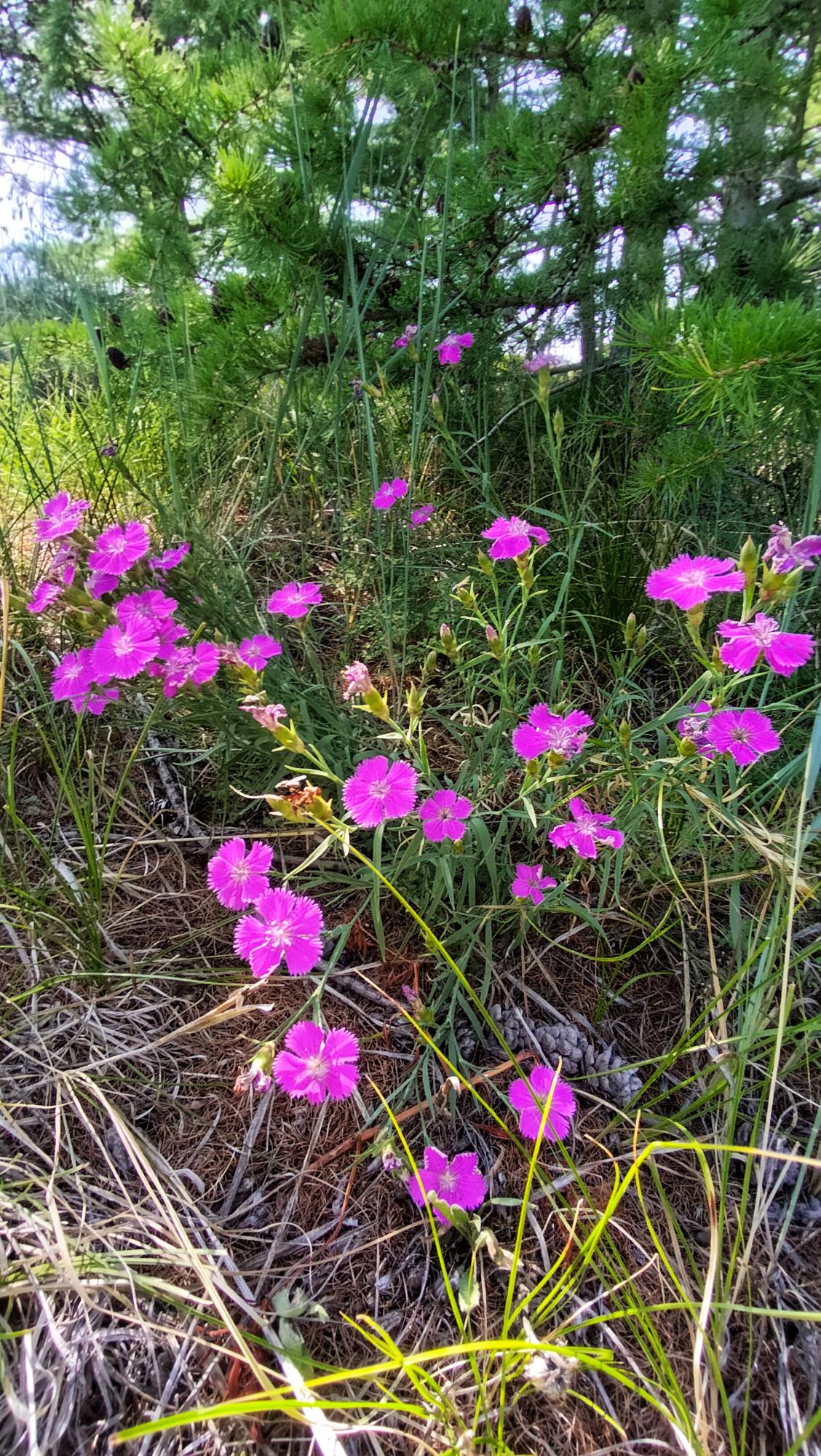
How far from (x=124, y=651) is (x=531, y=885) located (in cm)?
63

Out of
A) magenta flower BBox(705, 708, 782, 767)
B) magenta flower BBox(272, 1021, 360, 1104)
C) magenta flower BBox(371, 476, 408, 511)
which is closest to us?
magenta flower BBox(272, 1021, 360, 1104)

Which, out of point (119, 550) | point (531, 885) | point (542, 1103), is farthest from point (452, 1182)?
point (119, 550)

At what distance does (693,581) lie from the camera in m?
1.00

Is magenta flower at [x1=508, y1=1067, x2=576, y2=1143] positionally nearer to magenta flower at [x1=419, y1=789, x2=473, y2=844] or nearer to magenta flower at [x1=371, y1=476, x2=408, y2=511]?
magenta flower at [x1=419, y1=789, x2=473, y2=844]

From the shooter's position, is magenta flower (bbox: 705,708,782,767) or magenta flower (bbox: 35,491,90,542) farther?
magenta flower (bbox: 35,491,90,542)

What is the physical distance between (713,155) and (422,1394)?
1.87m

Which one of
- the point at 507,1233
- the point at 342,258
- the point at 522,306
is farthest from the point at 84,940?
the point at 522,306

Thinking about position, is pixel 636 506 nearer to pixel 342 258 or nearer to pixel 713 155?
pixel 713 155

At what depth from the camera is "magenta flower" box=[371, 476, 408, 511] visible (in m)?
1.38

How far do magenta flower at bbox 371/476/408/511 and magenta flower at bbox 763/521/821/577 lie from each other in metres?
0.68

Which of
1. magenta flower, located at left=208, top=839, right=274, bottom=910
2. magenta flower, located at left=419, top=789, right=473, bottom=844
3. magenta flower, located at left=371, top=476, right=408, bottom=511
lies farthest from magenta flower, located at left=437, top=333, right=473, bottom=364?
magenta flower, located at left=208, top=839, right=274, bottom=910

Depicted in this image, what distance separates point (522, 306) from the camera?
1599 mm

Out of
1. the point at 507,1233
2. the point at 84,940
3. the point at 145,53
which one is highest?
the point at 145,53

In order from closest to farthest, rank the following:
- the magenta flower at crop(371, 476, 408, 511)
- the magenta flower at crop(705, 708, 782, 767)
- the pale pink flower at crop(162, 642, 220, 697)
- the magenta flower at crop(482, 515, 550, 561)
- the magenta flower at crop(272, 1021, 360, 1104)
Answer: the magenta flower at crop(272, 1021, 360, 1104), the magenta flower at crop(705, 708, 782, 767), the pale pink flower at crop(162, 642, 220, 697), the magenta flower at crop(482, 515, 550, 561), the magenta flower at crop(371, 476, 408, 511)
